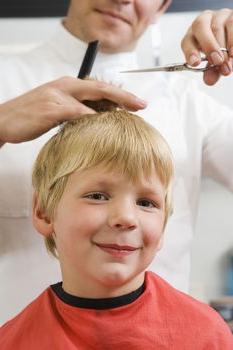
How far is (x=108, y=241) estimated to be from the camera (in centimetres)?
76

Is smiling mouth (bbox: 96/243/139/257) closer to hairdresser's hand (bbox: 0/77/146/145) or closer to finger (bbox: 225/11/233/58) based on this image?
hairdresser's hand (bbox: 0/77/146/145)

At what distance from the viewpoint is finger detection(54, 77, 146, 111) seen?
833 mm

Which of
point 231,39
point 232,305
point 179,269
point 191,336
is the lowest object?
point 232,305

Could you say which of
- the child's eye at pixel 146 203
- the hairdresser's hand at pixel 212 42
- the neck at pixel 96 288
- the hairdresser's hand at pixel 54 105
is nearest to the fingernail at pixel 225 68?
the hairdresser's hand at pixel 212 42

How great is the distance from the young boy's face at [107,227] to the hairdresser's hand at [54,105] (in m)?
0.11

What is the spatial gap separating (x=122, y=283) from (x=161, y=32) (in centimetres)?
107

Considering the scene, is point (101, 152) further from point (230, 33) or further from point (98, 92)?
point (230, 33)

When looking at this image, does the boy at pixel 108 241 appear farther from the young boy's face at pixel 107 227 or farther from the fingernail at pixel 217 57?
the fingernail at pixel 217 57

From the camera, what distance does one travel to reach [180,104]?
1313 mm

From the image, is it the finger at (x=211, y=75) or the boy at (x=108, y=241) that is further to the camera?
the finger at (x=211, y=75)

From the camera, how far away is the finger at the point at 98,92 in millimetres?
833

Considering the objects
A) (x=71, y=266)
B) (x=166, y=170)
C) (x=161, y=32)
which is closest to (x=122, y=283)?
(x=71, y=266)

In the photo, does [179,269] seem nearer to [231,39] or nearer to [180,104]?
[180,104]

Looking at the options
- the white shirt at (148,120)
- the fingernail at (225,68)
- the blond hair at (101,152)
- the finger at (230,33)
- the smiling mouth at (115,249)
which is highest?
the finger at (230,33)
